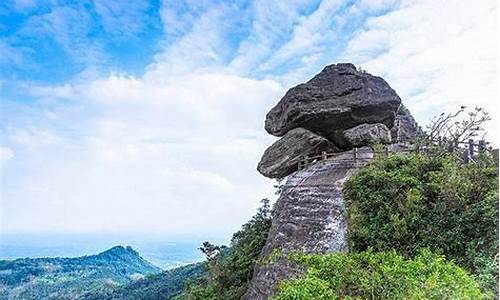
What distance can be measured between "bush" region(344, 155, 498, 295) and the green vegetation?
3.50 meters

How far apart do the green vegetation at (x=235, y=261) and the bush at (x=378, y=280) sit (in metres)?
6.26

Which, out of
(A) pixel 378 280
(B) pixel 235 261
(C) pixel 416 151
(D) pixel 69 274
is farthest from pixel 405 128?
(D) pixel 69 274

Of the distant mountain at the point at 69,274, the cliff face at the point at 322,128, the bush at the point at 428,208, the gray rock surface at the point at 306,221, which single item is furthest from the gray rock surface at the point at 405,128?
the distant mountain at the point at 69,274

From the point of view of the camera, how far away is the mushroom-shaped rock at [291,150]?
37.2 feet

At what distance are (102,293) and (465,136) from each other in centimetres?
4938

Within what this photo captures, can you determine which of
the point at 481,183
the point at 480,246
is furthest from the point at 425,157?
the point at 480,246

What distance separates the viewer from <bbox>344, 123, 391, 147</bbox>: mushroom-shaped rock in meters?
11.0

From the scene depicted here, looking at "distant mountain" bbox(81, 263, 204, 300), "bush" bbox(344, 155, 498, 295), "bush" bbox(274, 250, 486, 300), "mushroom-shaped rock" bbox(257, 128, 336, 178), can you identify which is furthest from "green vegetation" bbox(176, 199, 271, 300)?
"distant mountain" bbox(81, 263, 204, 300)

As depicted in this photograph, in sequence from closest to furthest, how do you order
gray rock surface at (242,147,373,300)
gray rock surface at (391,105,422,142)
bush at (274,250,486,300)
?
bush at (274,250,486,300) < gray rock surface at (242,147,373,300) < gray rock surface at (391,105,422,142)

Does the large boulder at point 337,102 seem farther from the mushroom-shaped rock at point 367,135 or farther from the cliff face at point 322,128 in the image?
the mushroom-shaped rock at point 367,135

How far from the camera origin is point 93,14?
4.48m

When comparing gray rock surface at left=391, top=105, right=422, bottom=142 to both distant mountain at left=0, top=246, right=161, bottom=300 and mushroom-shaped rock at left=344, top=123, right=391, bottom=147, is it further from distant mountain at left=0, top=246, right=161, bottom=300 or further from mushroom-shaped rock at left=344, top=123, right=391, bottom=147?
distant mountain at left=0, top=246, right=161, bottom=300

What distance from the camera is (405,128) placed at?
15.4 meters

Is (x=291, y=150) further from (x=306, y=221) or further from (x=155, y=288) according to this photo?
(x=155, y=288)
